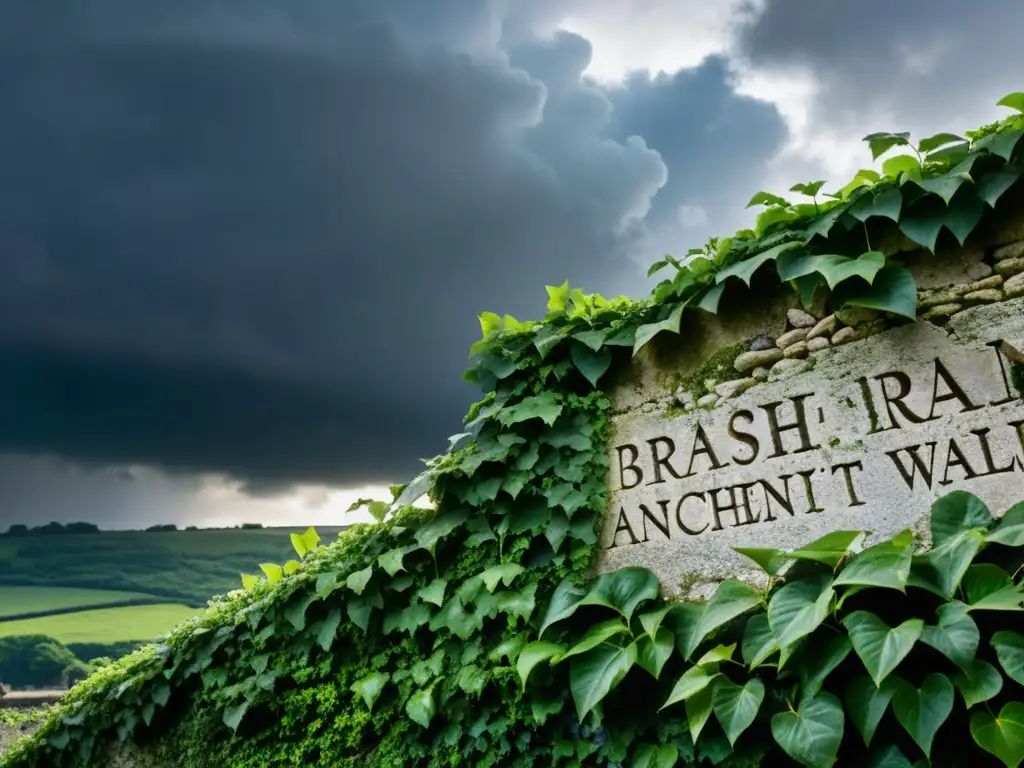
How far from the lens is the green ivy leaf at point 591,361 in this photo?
4027 millimetres

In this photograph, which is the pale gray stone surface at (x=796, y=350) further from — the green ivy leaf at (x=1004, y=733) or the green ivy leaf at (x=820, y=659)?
the green ivy leaf at (x=1004, y=733)

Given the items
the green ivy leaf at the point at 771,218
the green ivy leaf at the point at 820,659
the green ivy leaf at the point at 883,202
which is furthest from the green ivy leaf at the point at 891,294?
the green ivy leaf at the point at 820,659

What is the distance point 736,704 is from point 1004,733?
91 centimetres

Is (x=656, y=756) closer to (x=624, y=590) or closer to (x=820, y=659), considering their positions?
(x=624, y=590)

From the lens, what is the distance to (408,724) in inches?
154

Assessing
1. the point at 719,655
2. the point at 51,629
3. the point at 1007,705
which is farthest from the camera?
the point at 51,629

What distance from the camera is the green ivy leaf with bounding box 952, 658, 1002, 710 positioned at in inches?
105

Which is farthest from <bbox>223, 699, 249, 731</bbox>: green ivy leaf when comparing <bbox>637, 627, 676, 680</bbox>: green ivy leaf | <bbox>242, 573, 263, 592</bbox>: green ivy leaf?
<bbox>637, 627, 676, 680</bbox>: green ivy leaf

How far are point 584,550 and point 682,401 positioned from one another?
0.93 meters

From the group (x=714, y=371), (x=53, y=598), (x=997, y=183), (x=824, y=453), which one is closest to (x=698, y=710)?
(x=824, y=453)

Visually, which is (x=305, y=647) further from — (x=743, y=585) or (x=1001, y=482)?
(x=1001, y=482)

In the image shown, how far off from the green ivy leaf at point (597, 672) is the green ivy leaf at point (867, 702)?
88 cm

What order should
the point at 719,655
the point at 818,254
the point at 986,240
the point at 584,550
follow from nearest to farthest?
the point at 719,655 → the point at 986,240 → the point at 818,254 → the point at 584,550

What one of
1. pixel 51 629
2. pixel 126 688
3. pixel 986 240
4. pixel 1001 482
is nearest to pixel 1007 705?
pixel 1001 482
